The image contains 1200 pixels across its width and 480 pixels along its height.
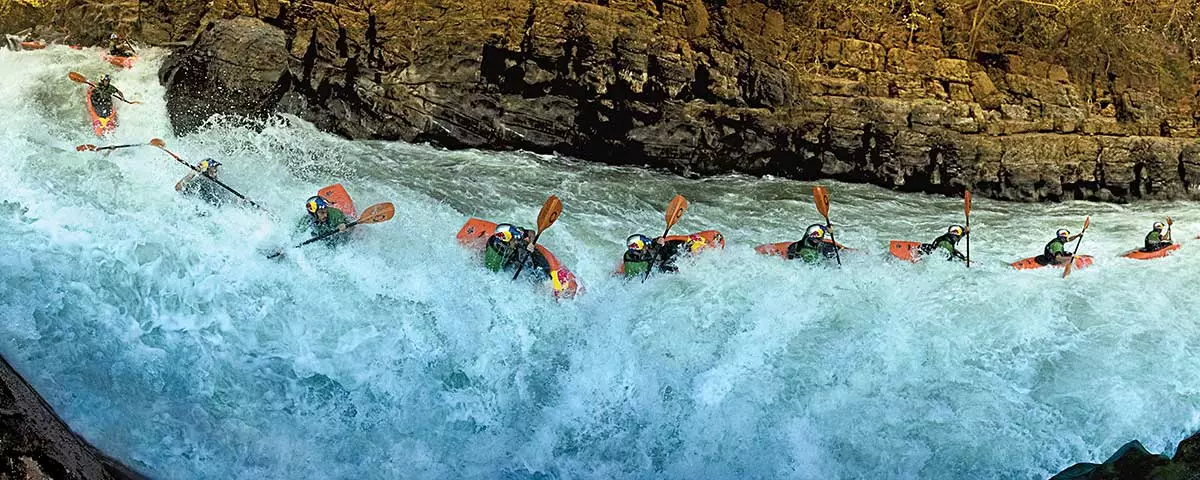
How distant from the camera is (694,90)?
1463cm

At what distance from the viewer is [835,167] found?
15.1 m

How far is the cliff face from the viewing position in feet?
46.2

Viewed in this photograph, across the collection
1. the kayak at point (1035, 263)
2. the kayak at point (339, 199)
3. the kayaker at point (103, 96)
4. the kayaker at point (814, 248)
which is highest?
the kayak at point (1035, 263)

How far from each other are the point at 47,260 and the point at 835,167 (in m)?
12.3

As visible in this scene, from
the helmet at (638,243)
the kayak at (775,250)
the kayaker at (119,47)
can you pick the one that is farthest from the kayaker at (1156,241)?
the kayaker at (119,47)

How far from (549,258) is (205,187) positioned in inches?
192

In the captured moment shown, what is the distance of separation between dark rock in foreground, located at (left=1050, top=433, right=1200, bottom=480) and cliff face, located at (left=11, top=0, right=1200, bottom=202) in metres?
10.6

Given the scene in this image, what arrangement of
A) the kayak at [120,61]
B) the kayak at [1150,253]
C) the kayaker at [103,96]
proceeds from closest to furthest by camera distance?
the kayak at [1150,253] → the kayaker at [103,96] → the kayak at [120,61]

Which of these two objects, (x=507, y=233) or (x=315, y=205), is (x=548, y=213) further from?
(x=315, y=205)

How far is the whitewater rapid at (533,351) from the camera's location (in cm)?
708

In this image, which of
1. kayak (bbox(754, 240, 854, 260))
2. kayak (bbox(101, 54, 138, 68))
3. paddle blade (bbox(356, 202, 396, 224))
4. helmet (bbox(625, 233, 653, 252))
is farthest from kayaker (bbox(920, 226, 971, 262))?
kayak (bbox(101, 54, 138, 68))

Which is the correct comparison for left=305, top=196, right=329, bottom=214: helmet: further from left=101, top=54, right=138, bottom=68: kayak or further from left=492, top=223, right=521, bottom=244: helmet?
left=101, top=54, right=138, bottom=68: kayak

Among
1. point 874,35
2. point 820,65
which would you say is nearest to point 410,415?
point 820,65

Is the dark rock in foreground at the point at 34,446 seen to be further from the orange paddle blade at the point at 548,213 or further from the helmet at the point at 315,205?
the orange paddle blade at the point at 548,213
